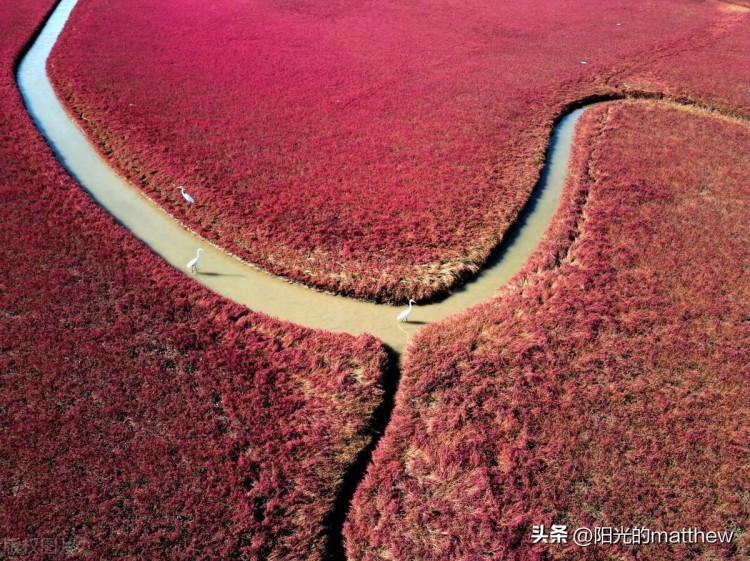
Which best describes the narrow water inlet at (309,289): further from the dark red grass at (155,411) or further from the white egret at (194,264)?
the dark red grass at (155,411)

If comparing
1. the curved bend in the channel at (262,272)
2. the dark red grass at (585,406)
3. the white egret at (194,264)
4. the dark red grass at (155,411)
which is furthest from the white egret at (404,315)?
the white egret at (194,264)

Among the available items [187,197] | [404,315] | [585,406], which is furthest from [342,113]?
[585,406]

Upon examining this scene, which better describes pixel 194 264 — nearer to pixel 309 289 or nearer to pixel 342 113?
pixel 309 289

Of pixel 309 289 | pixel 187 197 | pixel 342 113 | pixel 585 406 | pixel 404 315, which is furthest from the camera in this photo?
pixel 342 113

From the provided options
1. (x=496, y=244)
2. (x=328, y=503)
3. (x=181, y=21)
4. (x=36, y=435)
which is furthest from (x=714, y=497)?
(x=181, y=21)

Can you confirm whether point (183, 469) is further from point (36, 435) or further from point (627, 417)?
point (627, 417)
